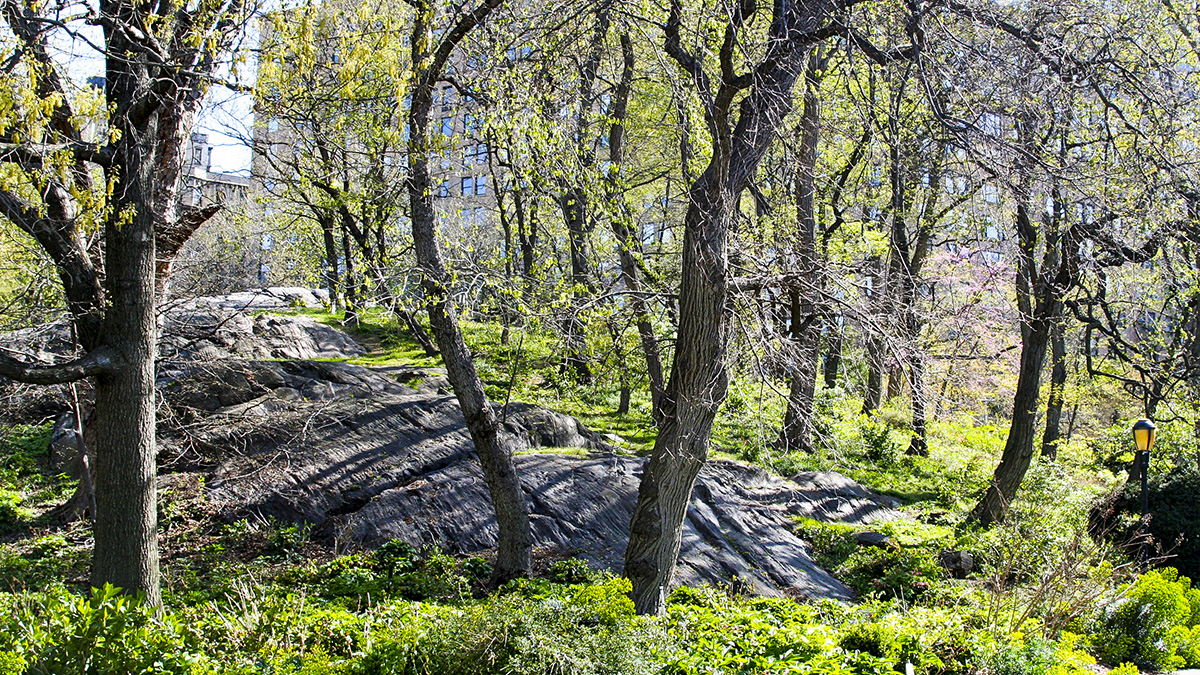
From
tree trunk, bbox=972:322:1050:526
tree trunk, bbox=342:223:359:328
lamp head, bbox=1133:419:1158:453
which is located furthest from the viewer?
tree trunk, bbox=972:322:1050:526

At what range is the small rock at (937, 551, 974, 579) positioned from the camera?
11406 millimetres

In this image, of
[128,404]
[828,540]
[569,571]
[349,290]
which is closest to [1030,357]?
[828,540]

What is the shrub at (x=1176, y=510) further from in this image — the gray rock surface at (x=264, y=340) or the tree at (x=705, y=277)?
the gray rock surface at (x=264, y=340)

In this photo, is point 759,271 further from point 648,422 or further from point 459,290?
point 648,422

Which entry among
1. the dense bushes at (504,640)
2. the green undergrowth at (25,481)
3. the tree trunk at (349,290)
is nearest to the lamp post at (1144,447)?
the dense bushes at (504,640)

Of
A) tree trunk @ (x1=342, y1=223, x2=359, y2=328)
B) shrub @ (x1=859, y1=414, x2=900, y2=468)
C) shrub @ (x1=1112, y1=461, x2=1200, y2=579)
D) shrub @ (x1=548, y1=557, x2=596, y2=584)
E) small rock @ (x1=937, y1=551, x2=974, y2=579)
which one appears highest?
tree trunk @ (x1=342, y1=223, x2=359, y2=328)

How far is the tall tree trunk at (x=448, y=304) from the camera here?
23.5ft

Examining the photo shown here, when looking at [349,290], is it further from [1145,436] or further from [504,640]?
[1145,436]

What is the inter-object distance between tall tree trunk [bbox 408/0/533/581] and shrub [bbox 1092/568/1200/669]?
545cm

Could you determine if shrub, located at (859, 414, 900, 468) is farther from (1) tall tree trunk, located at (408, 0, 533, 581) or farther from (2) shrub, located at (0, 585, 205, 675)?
(2) shrub, located at (0, 585, 205, 675)

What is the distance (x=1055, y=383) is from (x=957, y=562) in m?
6.56

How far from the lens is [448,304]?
7.30 m

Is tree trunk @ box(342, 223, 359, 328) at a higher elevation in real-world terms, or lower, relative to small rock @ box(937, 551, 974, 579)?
higher

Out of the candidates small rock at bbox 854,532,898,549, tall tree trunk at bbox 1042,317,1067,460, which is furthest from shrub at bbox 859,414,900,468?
small rock at bbox 854,532,898,549
